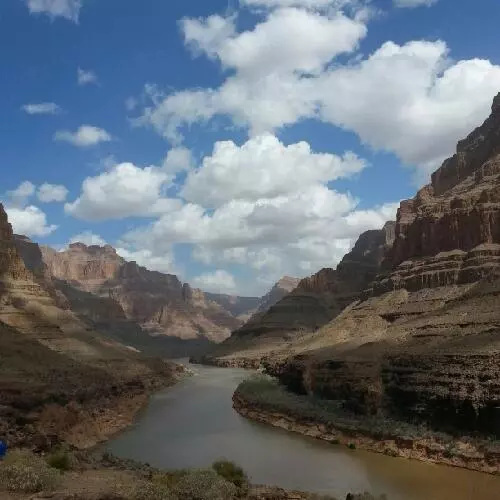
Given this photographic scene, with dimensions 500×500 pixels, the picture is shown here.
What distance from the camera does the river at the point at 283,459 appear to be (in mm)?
26781

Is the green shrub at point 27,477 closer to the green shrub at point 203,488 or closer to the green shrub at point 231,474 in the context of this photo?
the green shrub at point 203,488

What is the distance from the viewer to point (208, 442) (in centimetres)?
3816

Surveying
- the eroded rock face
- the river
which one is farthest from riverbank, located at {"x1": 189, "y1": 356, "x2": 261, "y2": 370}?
the river

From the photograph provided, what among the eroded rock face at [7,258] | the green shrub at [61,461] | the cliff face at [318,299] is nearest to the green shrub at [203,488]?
the green shrub at [61,461]

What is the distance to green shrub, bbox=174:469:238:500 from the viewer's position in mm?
17172

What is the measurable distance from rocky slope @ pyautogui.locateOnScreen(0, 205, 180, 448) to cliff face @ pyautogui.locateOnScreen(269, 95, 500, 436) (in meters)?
17.1

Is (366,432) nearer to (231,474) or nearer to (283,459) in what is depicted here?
(283,459)

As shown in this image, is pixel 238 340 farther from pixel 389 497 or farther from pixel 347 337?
pixel 389 497

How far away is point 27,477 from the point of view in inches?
684

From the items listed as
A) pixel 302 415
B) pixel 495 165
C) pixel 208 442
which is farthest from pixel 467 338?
pixel 495 165

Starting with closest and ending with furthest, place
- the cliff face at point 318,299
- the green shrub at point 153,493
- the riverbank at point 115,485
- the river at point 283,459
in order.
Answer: the green shrub at point 153,493
the riverbank at point 115,485
the river at point 283,459
the cliff face at point 318,299

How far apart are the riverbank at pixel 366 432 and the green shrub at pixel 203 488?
1590cm

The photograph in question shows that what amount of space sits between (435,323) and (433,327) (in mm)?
943

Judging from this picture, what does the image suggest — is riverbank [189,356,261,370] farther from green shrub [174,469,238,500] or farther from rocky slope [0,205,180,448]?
green shrub [174,469,238,500]
